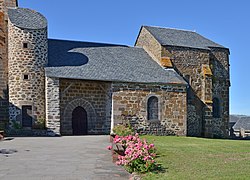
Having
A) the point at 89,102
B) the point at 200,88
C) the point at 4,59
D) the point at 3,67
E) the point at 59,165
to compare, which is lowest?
the point at 59,165

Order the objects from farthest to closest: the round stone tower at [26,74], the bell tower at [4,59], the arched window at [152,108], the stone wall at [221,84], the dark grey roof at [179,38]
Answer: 1. the stone wall at [221,84]
2. the dark grey roof at [179,38]
3. the arched window at [152,108]
4. the bell tower at [4,59]
5. the round stone tower at [26,74]

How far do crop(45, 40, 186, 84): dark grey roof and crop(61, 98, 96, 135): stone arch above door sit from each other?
2.15 meters

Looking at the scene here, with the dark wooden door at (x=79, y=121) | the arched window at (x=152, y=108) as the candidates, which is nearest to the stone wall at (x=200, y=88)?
the arched window at (x=152, y=108)

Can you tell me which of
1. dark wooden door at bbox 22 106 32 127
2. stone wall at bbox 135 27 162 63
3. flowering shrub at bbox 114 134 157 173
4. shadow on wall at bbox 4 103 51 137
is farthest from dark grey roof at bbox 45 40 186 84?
flowering shrub at bbox 114 134 157 173

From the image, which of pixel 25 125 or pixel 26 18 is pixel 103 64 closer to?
pixel 26 18

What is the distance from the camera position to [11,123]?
19.9m

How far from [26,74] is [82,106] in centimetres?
424

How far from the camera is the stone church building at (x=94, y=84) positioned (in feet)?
66.5

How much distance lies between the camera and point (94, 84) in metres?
22.2

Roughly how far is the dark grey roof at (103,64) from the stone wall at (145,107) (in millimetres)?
556

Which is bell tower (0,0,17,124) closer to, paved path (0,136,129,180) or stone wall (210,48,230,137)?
paved path (0,136,129,180)

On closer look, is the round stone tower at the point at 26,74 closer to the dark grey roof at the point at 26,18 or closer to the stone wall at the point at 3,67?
the dark grey roof at the point at 26,18

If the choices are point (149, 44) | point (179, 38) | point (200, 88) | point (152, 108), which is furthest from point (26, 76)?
point (200, 88)

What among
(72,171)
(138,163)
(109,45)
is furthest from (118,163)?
(109,45)
